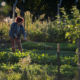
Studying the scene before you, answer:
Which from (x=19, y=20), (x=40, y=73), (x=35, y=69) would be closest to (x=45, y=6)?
(x=19, y=20)

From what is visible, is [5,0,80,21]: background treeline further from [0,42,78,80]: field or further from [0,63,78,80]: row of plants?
[0,63,78,80]: row of plants

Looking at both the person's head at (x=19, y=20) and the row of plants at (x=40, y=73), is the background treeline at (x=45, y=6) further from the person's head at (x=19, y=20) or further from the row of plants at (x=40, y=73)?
the row of plants at (x=40, y=73)

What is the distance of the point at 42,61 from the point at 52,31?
15.7ft

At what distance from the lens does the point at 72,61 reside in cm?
468

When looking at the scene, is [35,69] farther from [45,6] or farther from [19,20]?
[45,6]

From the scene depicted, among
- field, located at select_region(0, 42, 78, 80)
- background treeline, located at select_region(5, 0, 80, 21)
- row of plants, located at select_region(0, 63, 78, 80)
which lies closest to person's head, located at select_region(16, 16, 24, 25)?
field, located at select_region(0, 42, 78, 80)

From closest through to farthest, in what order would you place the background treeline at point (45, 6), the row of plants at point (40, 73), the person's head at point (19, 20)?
the row of plants at point (40, 73)
the person's head at point (19, 20)
the background treeline at point (45, 6)

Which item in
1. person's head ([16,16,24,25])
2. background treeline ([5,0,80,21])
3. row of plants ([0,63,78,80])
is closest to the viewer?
row of plants ([0,63,78,80])

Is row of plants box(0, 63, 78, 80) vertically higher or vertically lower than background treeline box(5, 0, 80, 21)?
lower

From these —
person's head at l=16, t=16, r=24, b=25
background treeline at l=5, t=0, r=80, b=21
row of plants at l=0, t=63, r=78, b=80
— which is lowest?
row of plants at l=0, t=63, r=78, b=80

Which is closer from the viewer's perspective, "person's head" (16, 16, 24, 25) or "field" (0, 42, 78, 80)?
"field" (0, 42, 78, 80)

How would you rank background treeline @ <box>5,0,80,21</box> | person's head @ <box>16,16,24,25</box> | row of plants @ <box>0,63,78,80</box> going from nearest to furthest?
row of plants @ <box>0,63,78,80</box>
person's head @ <box>16,16,24,25</box>
background treeline @ <box>5,0,80,21</box>

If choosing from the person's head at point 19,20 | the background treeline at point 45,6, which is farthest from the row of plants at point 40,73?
the background treeline at point 45,6

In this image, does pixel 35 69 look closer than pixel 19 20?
Yes
